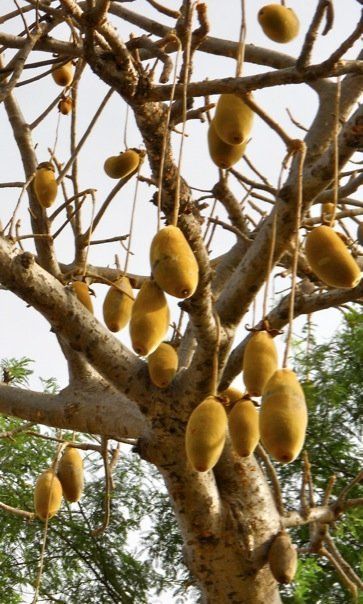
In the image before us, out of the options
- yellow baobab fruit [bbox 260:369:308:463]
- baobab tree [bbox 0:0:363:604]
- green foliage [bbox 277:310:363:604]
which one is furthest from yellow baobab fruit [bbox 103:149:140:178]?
green foliage [bbox 277:310:363:604]

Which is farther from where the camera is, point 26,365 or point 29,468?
point 26,365

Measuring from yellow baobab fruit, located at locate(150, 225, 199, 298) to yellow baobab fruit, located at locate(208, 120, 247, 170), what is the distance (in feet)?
0.55

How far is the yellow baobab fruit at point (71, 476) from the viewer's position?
1681mm

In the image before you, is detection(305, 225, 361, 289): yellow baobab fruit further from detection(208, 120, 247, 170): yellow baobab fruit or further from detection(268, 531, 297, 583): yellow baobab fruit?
detection(268, 531, 297, 583): yellow baobab fruit

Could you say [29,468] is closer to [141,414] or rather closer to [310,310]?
[141,414]

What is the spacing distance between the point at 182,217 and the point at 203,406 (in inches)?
10.1

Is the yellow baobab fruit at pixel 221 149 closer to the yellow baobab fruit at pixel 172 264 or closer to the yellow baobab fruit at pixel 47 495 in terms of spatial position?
the yellow baobab fruit at pixel 172 264

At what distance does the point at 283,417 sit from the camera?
77cm

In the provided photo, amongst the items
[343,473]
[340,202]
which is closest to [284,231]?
[340,202]

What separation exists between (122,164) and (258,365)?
0.59m

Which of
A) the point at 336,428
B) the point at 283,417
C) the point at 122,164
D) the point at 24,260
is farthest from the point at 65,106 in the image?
the point at 283,417

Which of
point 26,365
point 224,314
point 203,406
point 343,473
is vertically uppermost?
point 26,365

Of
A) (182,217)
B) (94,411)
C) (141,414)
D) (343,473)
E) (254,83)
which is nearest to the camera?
(254,83)

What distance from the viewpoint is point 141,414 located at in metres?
1.44
